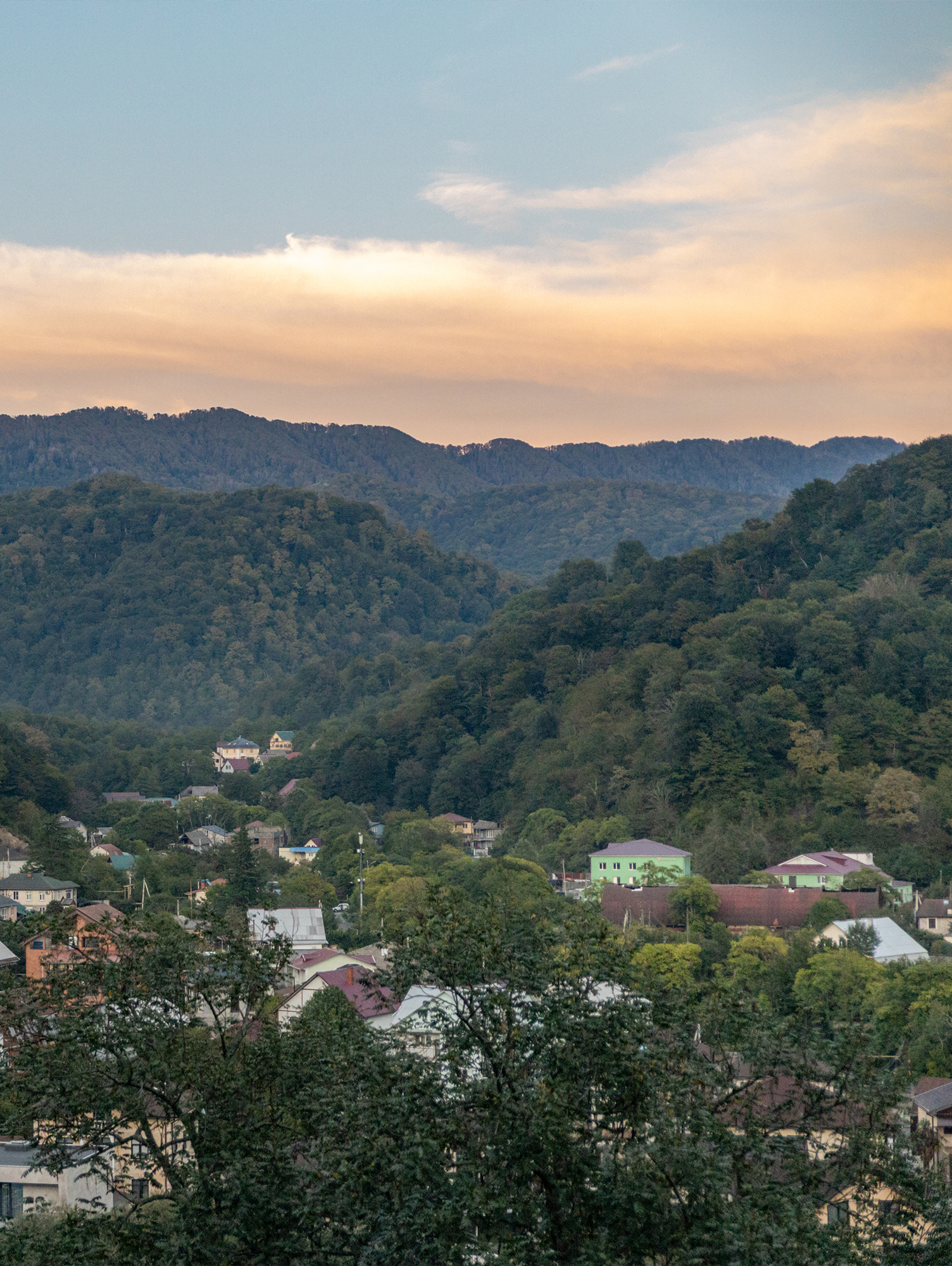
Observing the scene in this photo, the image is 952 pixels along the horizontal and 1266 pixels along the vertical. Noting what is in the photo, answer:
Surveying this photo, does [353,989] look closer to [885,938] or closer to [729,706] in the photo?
[885,938]

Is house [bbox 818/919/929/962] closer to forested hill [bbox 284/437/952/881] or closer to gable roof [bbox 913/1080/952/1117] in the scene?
forested hill [bbox 284/437/952/881]

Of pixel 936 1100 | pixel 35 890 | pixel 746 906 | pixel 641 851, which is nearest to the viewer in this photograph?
pixel 936 1100

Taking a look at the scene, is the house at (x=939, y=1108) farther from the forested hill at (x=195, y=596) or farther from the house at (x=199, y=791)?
the forested hill at (x=195, y=596)

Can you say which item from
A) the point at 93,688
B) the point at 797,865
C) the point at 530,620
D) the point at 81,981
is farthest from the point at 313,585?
the point at 81,981

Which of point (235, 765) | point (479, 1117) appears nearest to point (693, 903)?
point (479, 1117)

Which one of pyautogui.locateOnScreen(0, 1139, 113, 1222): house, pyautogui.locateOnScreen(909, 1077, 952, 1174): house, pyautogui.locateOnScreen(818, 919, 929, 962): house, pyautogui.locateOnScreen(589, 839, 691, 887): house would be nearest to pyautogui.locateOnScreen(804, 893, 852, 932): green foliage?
pyautogui.locateOnScreen(818, 919, 929, 962): house

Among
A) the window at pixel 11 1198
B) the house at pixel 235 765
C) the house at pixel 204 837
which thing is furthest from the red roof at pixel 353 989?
the house at pixel 235 765

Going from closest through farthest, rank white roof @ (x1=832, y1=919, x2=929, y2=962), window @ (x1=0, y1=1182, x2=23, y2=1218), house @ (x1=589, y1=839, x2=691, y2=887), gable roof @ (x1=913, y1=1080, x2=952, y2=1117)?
window @ (x1=0, y1=1182, x2=23, y2=1218) → gable roof @ (x1=913, y1=1080, x2=952, y2=1117) → white roof @ (x1=832, y1=919, x2=929, y2=962) → house @ (x1=589, y1=839, x2=691, y2=887)
